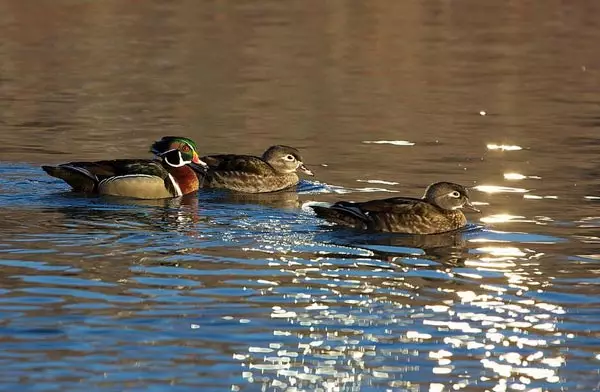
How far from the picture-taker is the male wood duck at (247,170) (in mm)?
20406

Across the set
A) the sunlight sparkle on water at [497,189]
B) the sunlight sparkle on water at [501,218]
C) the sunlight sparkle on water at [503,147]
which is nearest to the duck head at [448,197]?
the sunlight sparkle on water at [501,218]

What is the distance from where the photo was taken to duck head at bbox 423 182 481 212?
17.4 m

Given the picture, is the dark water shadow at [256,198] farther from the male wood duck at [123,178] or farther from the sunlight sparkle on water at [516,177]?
the sunlight sparkle on water at [516,177]

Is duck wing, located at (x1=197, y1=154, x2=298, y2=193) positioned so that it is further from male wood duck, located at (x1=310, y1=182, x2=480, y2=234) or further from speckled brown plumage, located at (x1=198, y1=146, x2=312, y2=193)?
male wood duck, located at (x1=310, y1=182, x2=480, y2=234)

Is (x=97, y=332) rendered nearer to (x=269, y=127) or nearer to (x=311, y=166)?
(x=311, y=166)

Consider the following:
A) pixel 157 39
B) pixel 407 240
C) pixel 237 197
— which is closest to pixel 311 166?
pixel 237 197

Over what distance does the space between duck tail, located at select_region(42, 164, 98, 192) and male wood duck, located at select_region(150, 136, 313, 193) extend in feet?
5.23

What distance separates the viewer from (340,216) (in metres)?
16.9

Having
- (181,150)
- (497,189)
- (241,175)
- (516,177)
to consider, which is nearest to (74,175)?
(181,150)

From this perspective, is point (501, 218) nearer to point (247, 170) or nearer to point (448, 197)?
point (448, 197)

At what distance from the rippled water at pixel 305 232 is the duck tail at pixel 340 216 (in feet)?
0.41

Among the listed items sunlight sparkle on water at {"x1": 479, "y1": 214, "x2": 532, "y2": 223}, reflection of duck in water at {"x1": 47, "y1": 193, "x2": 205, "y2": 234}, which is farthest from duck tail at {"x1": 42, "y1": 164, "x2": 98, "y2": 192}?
sunlight sparkle on water at {"x1": 479, "y1": 214, "x2": 532, "y2": 223}

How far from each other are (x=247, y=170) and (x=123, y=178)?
6.74 ft

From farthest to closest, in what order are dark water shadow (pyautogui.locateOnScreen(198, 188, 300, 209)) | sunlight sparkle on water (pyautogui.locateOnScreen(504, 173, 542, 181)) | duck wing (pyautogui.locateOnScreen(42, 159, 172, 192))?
sunlight sparkle on water (pyautogui.locateOnScreen(504, 173, 542, 181)), dark water shadow (pyautogui.locateOnScreen(198, 188, 300, 209)), duck wing (pyautogui.locateOnScreen(42, 159, 172, 192))
